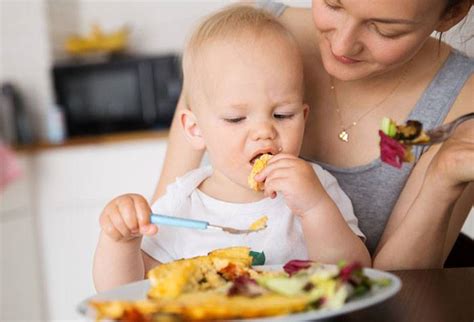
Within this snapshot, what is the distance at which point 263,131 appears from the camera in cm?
133

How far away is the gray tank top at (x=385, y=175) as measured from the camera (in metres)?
1.59

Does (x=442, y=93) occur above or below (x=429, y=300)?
above

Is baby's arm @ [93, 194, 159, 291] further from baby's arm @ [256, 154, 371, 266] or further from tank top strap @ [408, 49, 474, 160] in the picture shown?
tank top strap @ [408, 49, 474, 160]

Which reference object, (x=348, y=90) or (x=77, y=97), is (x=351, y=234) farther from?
(x=77, y=97)

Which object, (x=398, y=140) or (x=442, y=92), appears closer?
(x=398, y=140)

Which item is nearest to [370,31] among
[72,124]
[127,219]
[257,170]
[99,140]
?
[257,170]

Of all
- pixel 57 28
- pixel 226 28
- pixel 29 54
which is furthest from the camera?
pixel 57 28

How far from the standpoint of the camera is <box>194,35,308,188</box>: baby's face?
136cm

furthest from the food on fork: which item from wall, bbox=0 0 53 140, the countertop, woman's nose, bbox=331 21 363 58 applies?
wall, bbox=0 0 53 140

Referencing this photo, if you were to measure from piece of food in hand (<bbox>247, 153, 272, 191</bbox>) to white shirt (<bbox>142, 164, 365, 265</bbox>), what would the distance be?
0.11m

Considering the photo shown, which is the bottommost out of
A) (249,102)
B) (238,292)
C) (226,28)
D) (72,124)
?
(72,124)

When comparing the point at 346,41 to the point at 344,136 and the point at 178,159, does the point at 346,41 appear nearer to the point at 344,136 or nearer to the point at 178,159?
the point at 344,136

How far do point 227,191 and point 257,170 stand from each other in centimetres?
19

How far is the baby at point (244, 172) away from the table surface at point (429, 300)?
159 millimetres
